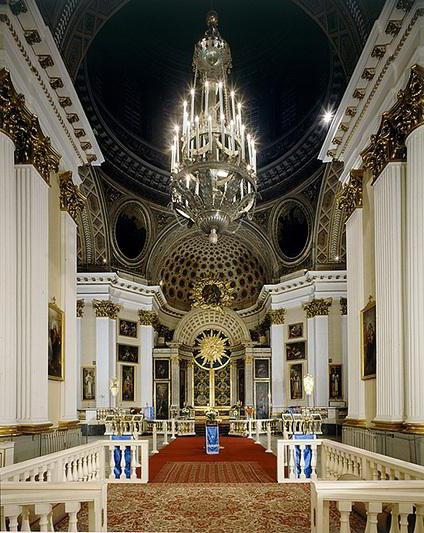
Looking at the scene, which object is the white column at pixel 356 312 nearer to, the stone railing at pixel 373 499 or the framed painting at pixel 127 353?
the stone railing at pixel 373 499

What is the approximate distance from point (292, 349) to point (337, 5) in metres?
15.5

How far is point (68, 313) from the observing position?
A: 36.4 ft

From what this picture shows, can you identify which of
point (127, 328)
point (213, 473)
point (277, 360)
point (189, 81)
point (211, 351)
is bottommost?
point (213, 473)

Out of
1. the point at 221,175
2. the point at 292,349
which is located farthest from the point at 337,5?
the point at 292,349

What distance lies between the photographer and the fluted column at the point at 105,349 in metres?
22.5

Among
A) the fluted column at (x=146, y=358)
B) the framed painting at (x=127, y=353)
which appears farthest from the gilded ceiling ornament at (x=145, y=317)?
the framed painting at (x=127, y=353)

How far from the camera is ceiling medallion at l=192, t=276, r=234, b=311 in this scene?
27.7 metres

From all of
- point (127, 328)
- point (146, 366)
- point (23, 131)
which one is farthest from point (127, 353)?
point (23, 131)

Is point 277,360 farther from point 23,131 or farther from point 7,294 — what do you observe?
point 7,294

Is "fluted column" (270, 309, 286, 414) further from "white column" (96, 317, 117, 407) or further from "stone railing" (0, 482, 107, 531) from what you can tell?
"stone railing" (0, 482, 107, 531)

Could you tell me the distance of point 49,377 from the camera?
9.86 m

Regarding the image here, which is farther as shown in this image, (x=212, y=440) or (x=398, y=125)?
(x=212, y=440)

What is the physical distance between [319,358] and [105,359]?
7412mm

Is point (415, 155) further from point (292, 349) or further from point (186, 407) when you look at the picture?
point (186, 407)
